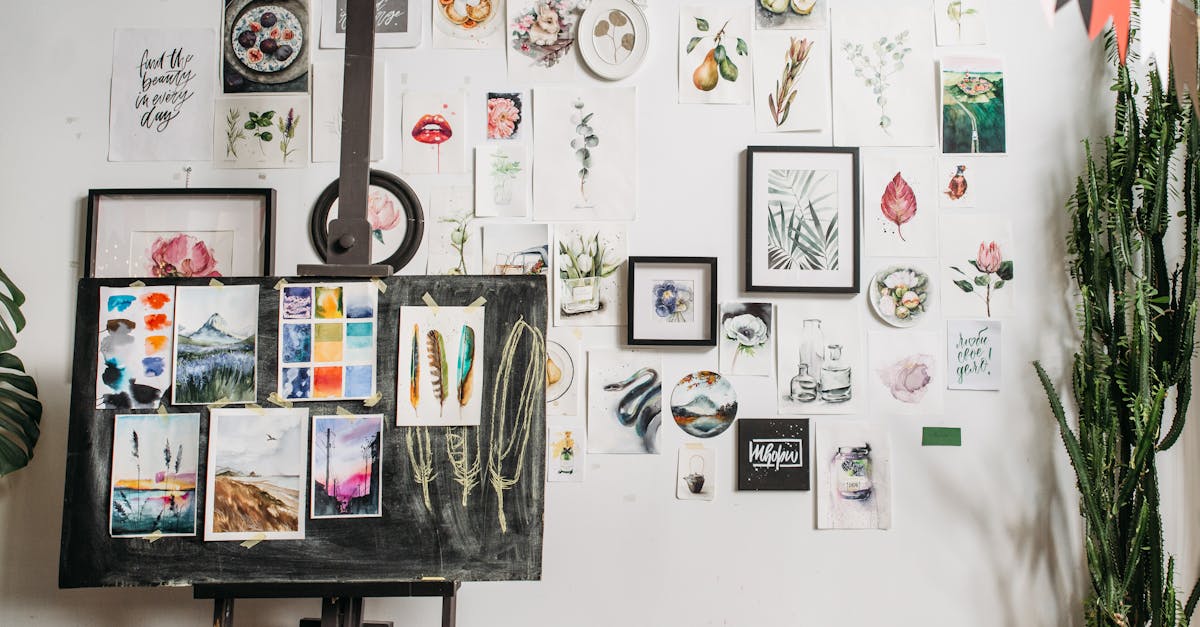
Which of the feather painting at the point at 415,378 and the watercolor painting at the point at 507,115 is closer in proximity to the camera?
the feather painting at the point at 415,378

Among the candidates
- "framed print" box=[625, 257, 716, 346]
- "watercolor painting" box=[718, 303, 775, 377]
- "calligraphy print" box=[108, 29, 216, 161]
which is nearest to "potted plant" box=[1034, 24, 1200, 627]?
"watercolor painting" box=[718, 303, 775, 377]

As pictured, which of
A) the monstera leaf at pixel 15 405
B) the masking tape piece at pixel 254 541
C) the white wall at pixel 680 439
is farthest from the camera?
the white wall at pixel 680 439

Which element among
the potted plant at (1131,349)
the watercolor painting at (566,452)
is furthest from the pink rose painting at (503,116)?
the potted plant at (1131,349)

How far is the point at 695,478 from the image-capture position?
1790 mm

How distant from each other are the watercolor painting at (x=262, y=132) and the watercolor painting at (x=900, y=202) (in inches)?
51.5

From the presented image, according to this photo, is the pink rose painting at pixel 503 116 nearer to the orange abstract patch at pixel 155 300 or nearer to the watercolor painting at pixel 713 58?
the watercolor painting at pixel 713 58

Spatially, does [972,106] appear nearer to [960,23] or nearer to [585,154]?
[960,23]

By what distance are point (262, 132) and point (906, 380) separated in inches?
62.4

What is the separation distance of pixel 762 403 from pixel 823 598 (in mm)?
456

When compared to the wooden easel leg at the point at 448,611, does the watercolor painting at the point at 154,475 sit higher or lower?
higher

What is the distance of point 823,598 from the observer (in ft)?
5.86

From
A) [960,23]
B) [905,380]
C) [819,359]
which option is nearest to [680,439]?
[819,359]

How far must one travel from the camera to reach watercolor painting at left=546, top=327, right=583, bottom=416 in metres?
1.80

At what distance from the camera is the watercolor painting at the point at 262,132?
5.96ft
